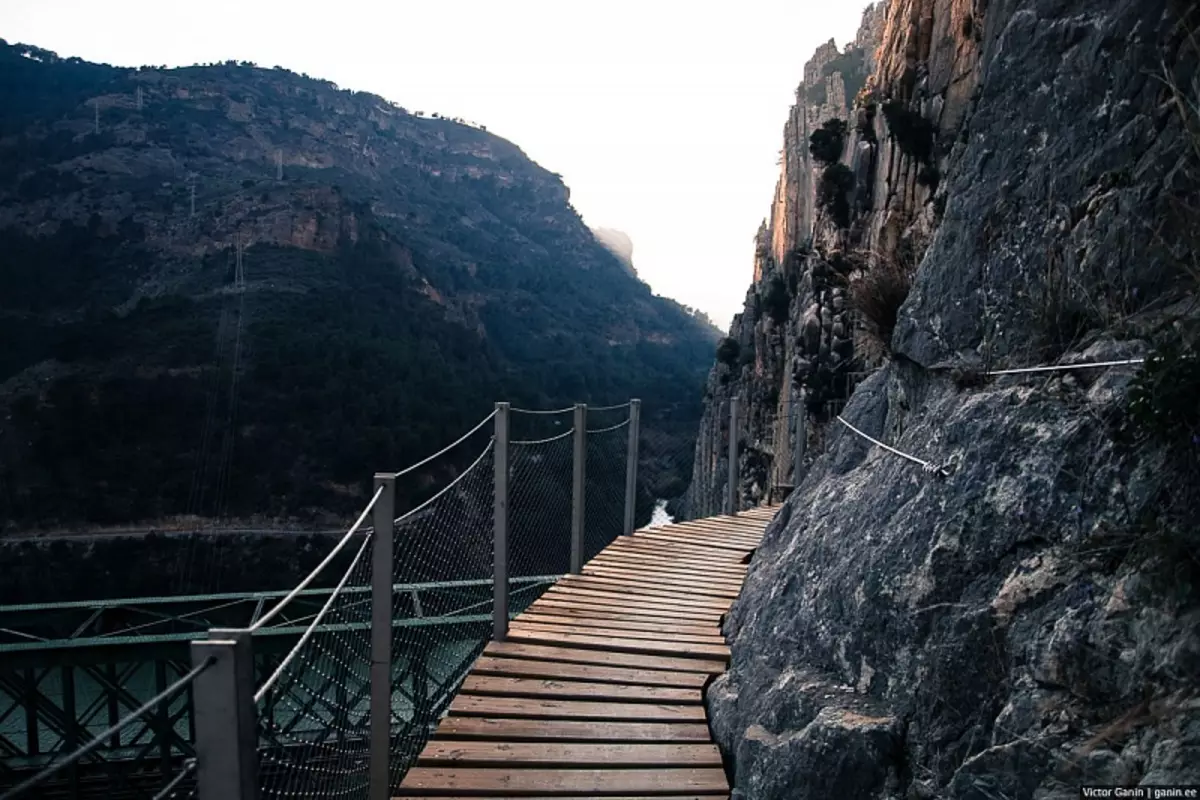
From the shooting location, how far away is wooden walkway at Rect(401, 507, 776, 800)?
10.5ft

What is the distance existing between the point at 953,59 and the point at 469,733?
59.1 ft

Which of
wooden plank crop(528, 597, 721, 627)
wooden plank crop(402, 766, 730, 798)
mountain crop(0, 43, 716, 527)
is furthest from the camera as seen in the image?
mountain crop(0, 43, 716, 527)

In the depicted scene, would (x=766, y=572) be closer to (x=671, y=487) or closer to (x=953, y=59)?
(x=953, y=59)

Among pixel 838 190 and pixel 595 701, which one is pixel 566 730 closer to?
pixel 595 701

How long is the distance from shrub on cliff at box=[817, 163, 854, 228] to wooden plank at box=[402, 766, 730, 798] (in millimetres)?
21774

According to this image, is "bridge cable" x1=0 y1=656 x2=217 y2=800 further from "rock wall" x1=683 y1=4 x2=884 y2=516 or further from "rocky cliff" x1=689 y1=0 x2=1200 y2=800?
"rock wall" x1=683 y1=4 x2=884 y2=516

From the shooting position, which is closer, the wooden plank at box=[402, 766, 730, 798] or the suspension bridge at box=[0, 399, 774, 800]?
the suspension bridge at box=[0, 399, 774, 800]

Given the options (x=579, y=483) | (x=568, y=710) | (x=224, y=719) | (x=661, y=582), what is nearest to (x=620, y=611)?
(x=661, y=582)

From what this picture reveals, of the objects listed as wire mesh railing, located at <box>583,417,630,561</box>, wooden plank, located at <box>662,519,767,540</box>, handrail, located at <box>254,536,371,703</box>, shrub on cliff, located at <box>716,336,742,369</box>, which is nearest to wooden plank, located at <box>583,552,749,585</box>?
wire mesh railing, located at <box>583,417,630,561</box>

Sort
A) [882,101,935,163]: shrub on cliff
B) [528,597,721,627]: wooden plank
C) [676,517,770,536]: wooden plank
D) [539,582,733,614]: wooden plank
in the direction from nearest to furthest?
[528,597,721,627]: wooden plank, [539,582,733,614]: wooden plank, [676,517,770,536]: wooden plank, [882,101,935,163]: shrub on cliff

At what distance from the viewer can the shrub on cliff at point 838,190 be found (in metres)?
23.1

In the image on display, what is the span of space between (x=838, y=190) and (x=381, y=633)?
2271 cm

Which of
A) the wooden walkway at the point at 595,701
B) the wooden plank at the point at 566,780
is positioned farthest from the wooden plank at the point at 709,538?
the wooden plank at the point at 566,780

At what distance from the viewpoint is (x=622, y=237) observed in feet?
563
